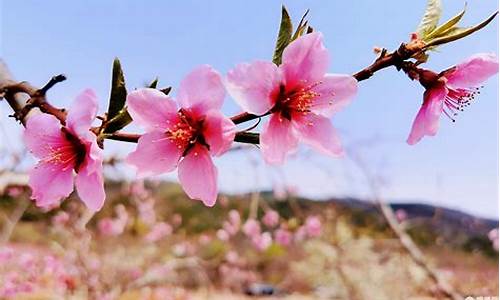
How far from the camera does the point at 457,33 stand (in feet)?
1.08

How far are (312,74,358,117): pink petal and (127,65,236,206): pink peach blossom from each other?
0.20 feet

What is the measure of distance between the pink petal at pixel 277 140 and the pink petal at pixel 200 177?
38 mm

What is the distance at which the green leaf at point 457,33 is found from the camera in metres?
0.32

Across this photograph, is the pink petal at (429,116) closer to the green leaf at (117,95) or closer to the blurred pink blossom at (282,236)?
the green leaf at (117,95)

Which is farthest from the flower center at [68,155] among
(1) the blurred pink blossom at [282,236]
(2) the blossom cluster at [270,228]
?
(1) the blurred pink blossom at [282,236]

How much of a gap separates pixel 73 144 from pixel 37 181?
0.03 metres

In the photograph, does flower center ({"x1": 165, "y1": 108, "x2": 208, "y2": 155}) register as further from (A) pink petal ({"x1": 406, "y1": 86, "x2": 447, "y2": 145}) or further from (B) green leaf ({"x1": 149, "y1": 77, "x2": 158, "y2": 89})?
(A) pink petal ({"x1": 406, "y1": 86, "x2": 447, "y2": 145})

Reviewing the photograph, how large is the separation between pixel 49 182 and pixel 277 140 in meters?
0.15

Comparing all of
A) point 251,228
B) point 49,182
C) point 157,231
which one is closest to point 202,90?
point 49,182

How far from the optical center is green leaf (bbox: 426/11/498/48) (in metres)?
0.32

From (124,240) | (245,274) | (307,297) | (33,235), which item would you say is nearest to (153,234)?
(124,240)

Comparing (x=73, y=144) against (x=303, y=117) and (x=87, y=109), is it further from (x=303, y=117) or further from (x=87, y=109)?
(x=303, y=117)

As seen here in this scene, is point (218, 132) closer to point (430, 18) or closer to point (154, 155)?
point (154, 155)

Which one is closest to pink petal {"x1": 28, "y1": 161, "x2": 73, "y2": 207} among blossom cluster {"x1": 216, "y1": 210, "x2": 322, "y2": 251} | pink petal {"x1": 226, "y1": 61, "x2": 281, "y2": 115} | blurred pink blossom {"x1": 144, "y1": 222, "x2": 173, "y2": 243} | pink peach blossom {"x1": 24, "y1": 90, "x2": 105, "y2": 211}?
pink peach blossom {"x1": 24, "y1": 90, "x2": 105, "y2": 211}
